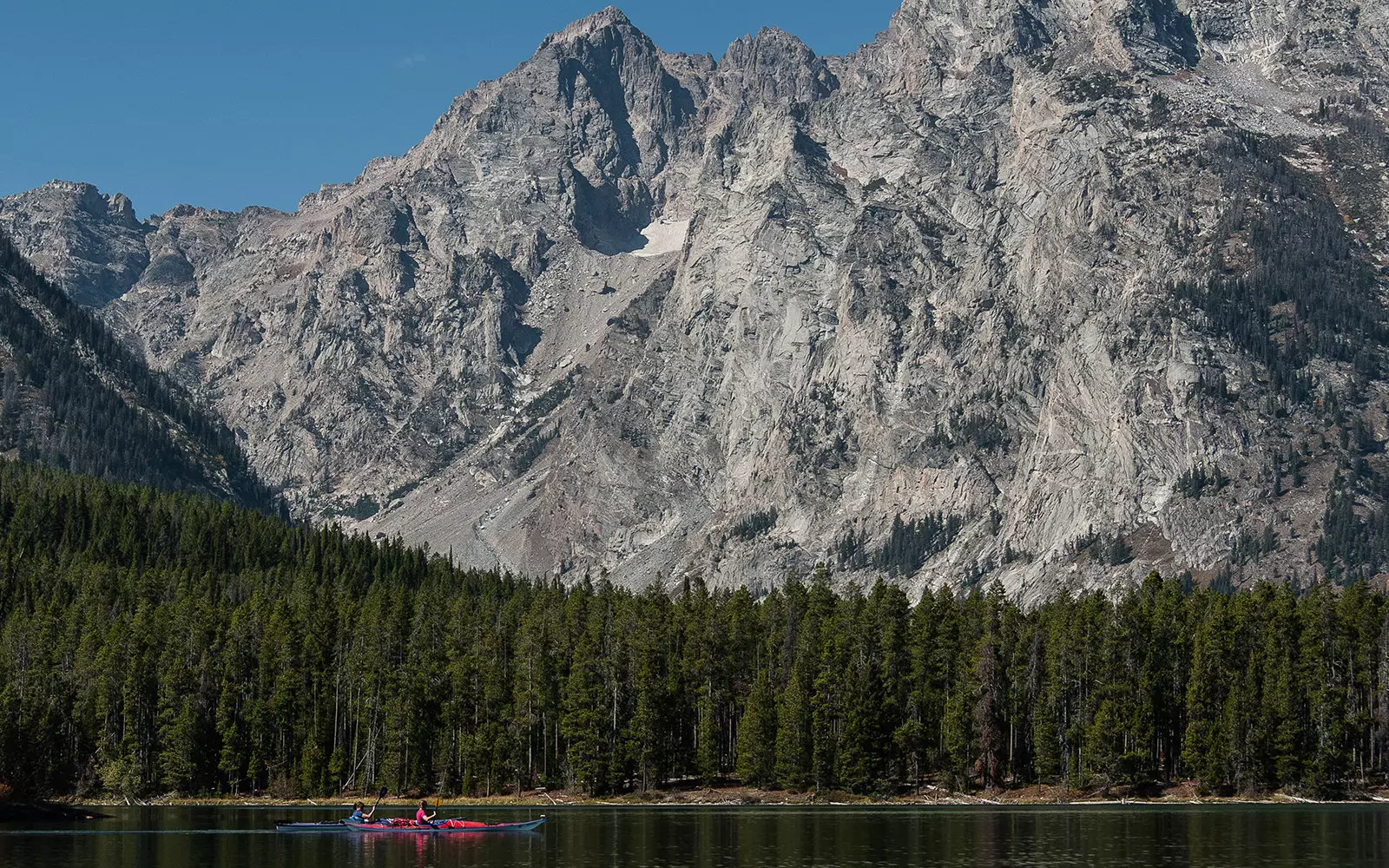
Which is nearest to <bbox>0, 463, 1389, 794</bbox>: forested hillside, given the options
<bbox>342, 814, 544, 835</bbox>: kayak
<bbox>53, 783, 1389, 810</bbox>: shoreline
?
<bbox>53, 783, 1389, 810</bbox>: shoreline

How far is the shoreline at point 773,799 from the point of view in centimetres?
15175

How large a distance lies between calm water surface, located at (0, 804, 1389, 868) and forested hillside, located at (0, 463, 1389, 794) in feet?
40.8

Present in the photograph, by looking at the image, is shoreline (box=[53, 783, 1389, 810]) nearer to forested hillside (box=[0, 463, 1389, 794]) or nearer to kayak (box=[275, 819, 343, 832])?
forested hillside (box=[0, 463, 1389, 794])

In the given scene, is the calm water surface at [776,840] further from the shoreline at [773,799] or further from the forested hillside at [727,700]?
the forested hillside at [727,700]

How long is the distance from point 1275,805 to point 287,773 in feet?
301

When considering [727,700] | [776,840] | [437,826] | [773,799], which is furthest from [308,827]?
[727,700]

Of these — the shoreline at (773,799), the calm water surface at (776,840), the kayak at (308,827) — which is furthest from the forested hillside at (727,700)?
the kayak at (308,827)

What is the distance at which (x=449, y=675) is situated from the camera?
167000mm

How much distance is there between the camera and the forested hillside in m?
154

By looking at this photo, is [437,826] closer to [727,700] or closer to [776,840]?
[776,840]

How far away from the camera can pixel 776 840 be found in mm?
112000

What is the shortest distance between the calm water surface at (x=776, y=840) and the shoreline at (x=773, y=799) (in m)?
8.52

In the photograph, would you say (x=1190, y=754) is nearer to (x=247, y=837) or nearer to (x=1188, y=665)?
(x=1188, y=665)

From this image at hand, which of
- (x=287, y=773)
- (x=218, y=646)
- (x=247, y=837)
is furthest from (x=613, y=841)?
(x=218, y=646)
